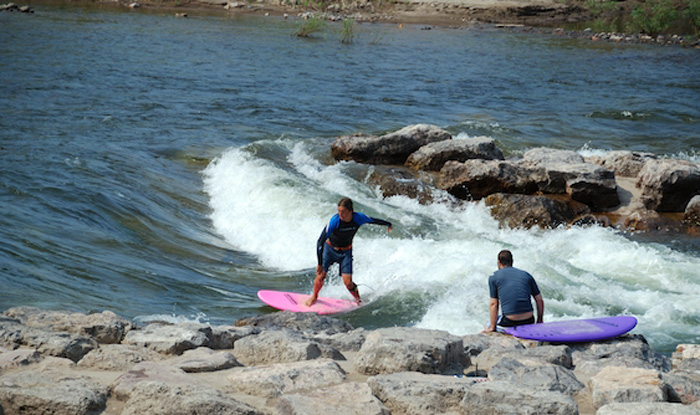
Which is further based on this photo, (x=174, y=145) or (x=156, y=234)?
(x=174, y=145)

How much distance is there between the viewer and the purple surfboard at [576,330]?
688cm

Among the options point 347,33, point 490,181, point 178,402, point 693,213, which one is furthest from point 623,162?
point 347,33

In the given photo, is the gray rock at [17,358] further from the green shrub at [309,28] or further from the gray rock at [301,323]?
the green shrub at [309,28]

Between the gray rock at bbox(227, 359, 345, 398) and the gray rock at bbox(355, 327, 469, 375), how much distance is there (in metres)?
0.33

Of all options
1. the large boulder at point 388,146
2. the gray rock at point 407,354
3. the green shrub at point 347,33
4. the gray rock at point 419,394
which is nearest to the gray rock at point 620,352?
the gray rock at point 407,354

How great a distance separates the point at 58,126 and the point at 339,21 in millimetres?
36956

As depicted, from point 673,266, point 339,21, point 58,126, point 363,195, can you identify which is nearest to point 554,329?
point 673,266

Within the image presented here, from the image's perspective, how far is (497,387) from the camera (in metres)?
Result: 4.42

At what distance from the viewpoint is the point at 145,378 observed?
453 centimetres

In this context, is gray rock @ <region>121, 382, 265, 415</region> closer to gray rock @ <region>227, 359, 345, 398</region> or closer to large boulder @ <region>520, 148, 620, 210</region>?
gray rock @ <region>227, 359, 345, 398</region>

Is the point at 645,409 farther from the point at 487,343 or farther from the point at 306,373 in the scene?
the point at 487,343

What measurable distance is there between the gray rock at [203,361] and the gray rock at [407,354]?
3.19 ft

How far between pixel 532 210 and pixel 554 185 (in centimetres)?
135

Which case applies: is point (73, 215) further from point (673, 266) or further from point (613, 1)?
point (613, 1)
